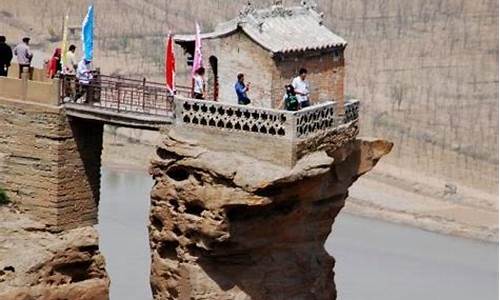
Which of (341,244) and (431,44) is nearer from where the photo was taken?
(341,244)

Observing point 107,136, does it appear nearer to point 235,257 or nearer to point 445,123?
point 445,123

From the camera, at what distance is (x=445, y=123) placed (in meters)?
54.4

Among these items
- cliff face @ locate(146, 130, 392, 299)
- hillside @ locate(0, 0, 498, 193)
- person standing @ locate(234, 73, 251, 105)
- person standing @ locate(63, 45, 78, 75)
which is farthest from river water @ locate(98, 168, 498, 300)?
person standing @ locate(234, 73, 251, 105)

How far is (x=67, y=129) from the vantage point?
29594 millimetres

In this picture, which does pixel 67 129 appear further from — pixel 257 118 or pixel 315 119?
pixel 315 119

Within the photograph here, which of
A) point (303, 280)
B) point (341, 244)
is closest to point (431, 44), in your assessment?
point (341, 244)

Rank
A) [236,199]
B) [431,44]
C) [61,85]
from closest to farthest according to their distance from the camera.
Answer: [236,199]
[61,85]
[431,44]

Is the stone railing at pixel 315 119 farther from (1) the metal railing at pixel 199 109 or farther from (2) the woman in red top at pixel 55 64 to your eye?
(2) the woman in red top at pixel 55 64

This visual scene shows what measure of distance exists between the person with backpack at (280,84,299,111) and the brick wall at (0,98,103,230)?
12.8 feet

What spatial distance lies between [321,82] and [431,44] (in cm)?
2967

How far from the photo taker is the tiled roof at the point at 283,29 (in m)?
27.4

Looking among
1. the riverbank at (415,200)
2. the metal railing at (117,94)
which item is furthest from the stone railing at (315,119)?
→ the riverbank at (415,200)

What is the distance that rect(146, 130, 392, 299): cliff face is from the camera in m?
27.1

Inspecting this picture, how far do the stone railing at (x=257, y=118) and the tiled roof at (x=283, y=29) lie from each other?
0.94 metres
